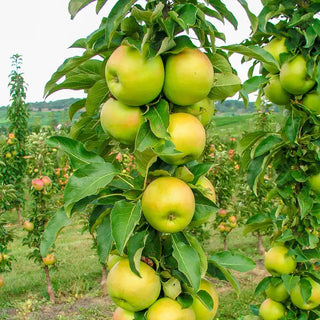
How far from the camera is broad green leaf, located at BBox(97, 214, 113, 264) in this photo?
113 centimetres

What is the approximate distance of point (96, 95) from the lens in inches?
47.7

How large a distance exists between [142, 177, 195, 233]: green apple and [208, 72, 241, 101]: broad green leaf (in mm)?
333

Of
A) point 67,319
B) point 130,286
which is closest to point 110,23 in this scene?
point 130,286

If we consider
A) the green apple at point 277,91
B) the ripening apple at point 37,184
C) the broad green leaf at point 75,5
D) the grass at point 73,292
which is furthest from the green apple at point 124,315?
the ripening apple at point 37,184

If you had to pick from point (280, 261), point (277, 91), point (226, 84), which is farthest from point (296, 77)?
point (280, 261)

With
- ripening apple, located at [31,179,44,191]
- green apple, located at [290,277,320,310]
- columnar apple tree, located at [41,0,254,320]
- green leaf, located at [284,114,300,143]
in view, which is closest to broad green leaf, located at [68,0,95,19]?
columnar apple tree, located at [41,0,254,320]

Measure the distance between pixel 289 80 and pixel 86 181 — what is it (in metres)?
1.38

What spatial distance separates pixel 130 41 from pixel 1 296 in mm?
5527

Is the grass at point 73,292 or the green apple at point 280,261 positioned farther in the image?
the grass at point 73,292

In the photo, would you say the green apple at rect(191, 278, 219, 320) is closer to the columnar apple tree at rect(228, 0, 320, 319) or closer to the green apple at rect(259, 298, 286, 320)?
the columnar apple tree at rect(228, 0, 320, 319)

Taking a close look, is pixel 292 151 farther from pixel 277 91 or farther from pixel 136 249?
pixel 136 249

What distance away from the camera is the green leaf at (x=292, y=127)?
208 cm

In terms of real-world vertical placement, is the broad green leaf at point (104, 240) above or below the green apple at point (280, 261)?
above

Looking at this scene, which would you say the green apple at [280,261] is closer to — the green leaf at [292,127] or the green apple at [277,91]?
the green leaf at [292,127]
